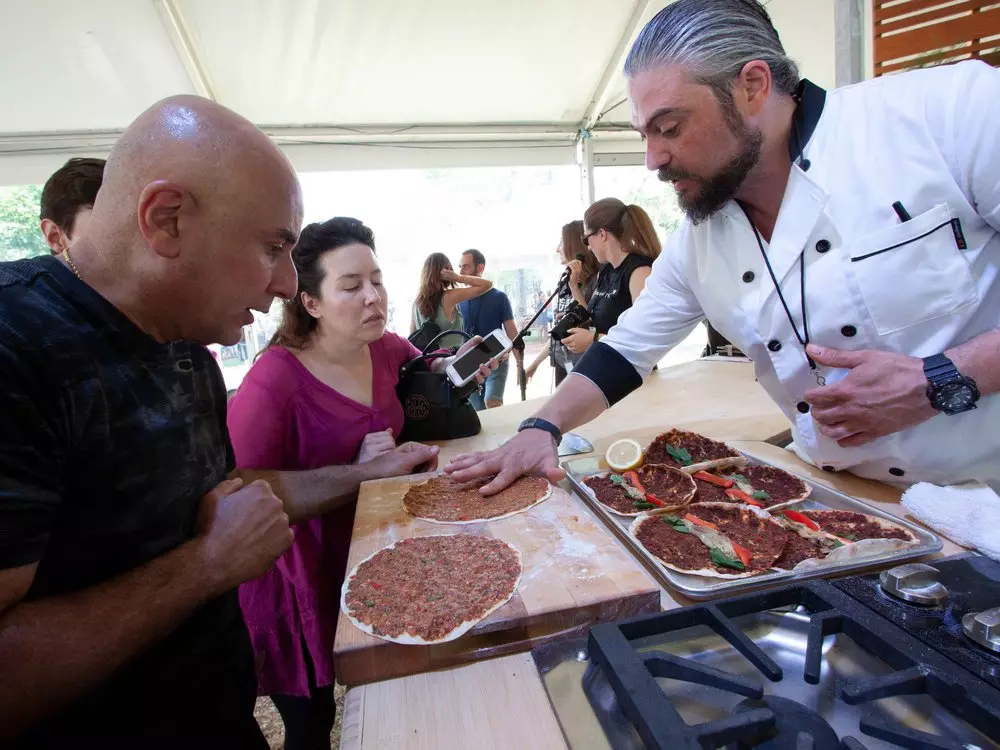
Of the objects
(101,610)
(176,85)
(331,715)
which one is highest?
(176,85)

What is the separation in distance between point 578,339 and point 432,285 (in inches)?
66.9

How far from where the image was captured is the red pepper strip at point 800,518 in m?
1.20

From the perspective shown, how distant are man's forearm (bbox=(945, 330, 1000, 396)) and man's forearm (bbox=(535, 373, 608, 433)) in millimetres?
960

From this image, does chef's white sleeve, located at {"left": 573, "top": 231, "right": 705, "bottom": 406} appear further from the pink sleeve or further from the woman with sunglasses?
the woman with sunglasses

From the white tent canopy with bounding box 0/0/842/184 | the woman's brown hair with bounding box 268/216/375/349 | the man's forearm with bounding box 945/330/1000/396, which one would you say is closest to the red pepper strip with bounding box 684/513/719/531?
the man's forearm with bounding box 945/330/1000/396

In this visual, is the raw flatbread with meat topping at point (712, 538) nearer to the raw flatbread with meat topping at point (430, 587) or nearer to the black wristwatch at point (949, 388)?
the raw flatbread with meat topping at point (430, 587)

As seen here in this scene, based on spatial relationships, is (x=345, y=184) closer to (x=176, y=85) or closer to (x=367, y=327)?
(x=176, y=85)

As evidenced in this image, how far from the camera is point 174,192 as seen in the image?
0.92 meters

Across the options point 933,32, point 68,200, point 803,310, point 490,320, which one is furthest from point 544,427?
point 490,320

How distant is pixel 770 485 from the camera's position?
4.73 feet

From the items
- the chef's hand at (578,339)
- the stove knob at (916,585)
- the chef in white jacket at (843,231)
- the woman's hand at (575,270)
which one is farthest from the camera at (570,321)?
the stove knob at (916,585)

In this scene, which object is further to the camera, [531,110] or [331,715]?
[531,110]

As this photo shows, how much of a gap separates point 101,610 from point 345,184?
17.3ft

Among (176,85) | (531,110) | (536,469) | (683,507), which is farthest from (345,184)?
(683,507)
